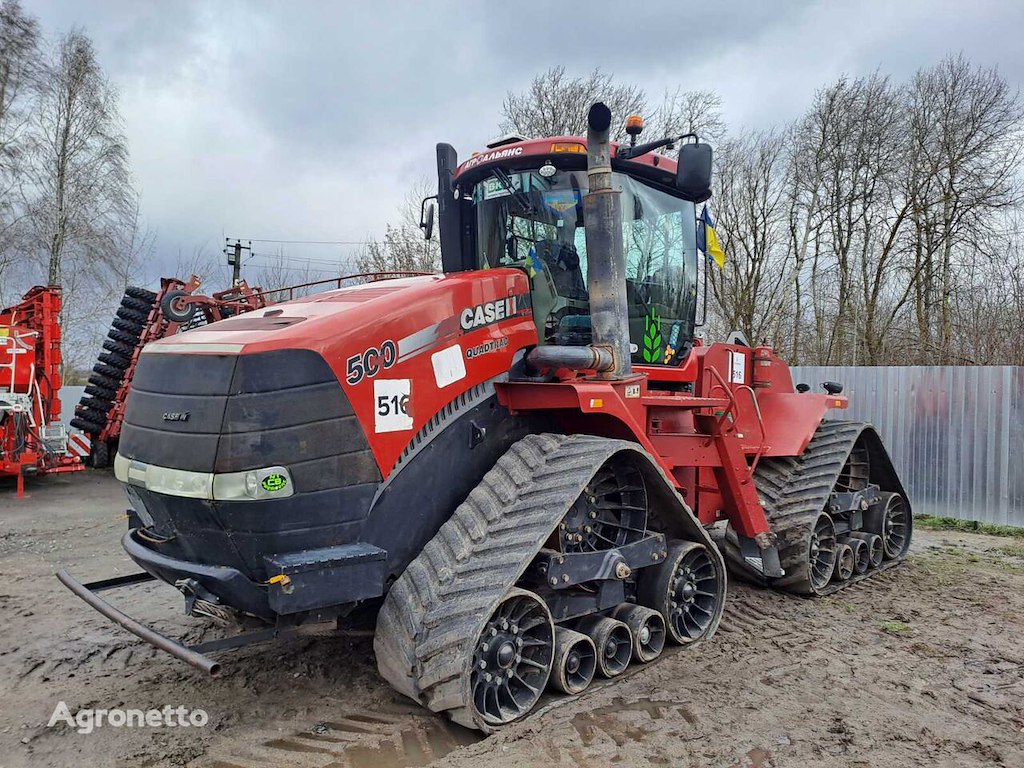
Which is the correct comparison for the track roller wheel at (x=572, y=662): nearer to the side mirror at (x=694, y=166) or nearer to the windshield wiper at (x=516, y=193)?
the windshield wiper at (x=516, y=193)

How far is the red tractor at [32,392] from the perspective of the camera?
10.8 metres

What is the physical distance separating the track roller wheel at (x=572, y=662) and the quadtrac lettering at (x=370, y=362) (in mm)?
1611

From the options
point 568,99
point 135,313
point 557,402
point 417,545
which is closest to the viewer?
point 417,545

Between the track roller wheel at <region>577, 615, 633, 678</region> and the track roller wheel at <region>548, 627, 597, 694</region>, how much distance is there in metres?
0.06

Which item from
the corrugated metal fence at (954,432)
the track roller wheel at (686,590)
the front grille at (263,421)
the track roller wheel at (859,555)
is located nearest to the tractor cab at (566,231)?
the track roller wheel at (686,590)

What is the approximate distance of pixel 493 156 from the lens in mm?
4773

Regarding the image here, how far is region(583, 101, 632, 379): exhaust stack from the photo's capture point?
13.8ft

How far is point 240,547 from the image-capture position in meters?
3.18

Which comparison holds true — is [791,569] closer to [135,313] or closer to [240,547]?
[240,547]

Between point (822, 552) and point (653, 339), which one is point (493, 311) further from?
point (822, 552)

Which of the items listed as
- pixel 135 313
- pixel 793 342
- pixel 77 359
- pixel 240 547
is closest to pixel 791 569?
pixel 240 547

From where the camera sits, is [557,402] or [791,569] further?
[791,569]

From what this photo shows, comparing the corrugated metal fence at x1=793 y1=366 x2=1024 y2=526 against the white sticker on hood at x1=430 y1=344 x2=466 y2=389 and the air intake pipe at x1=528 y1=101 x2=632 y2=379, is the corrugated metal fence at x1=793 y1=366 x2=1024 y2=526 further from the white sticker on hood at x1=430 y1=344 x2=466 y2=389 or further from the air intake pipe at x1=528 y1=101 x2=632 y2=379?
the white sticker on hood at x1=430 y1=344 x2=466 y2=389

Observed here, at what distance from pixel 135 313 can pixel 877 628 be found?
38.4 ft
